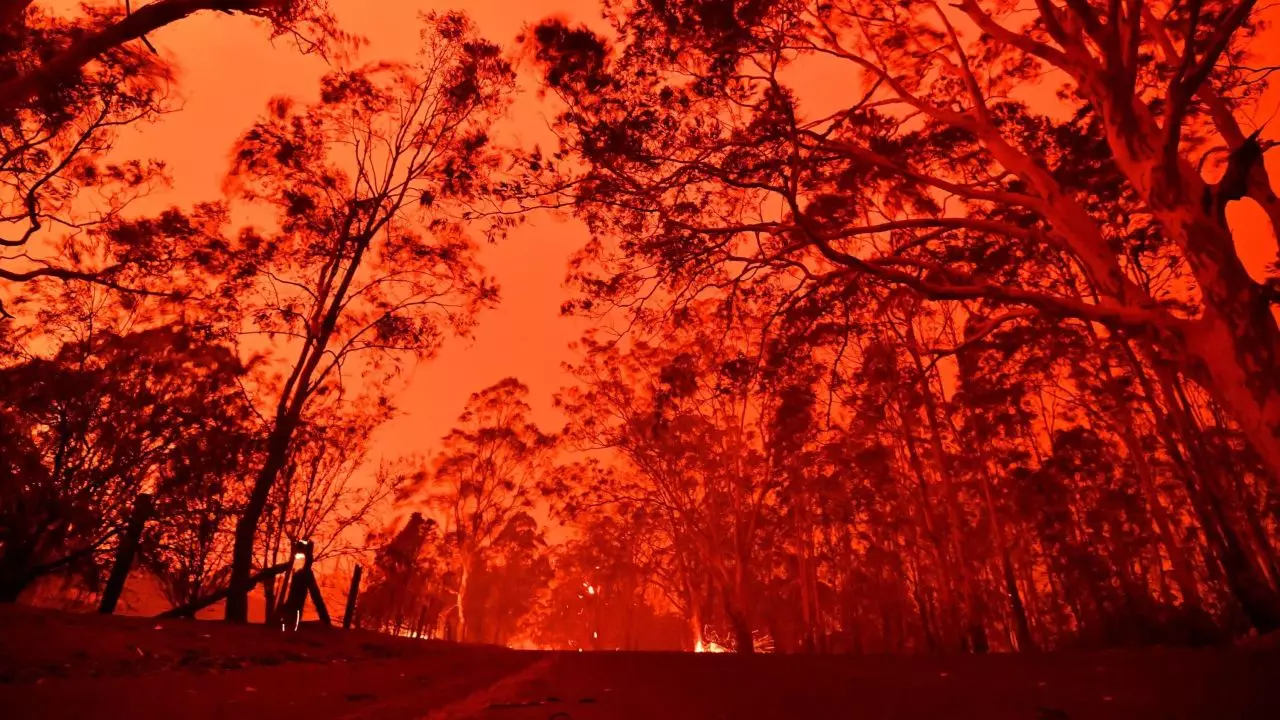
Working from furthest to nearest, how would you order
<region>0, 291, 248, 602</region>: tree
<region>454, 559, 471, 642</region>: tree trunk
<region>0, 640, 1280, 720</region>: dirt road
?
1. <region>454, 559, 471, 642</region>: tree trunk
2. <region>0, 291, 248, 602</region>: tree
3. <region>0, 640, 1280, 720</region>: dirt road

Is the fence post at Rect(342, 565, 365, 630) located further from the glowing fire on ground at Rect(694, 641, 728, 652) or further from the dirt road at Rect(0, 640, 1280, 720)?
the glowing fire on ground at Rect(694, 641, 728, 652)

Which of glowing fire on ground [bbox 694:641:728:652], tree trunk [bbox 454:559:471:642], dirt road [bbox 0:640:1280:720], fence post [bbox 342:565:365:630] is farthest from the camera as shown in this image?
tree trunk [bbox 454:559:471:642]

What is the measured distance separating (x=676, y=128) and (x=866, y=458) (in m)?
16.6

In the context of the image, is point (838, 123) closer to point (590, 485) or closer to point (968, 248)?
point (968, 248)

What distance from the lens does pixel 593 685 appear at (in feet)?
16.8

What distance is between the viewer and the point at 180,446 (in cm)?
1227

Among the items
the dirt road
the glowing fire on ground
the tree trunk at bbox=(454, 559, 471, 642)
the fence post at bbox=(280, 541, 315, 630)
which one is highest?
the tree trunk at bbox=(454, 559, 471, 642)

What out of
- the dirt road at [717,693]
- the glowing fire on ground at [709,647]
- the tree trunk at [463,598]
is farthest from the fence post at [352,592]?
the tree trunk at [463,598]

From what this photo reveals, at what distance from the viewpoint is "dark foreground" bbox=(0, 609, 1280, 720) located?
368 cm

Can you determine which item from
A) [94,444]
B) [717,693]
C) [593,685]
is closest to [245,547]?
[94,444]

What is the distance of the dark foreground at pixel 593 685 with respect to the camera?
368 centimetres

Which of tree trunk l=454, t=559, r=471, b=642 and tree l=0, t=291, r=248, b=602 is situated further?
tree trunk l=454, t=559, r=471, b=642

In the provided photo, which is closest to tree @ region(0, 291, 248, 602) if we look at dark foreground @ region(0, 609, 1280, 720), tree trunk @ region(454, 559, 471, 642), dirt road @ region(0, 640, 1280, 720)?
Result: dark foreground @ region(0, 609, 1280, 720)

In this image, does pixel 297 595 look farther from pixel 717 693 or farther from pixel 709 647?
pixel 709 647
